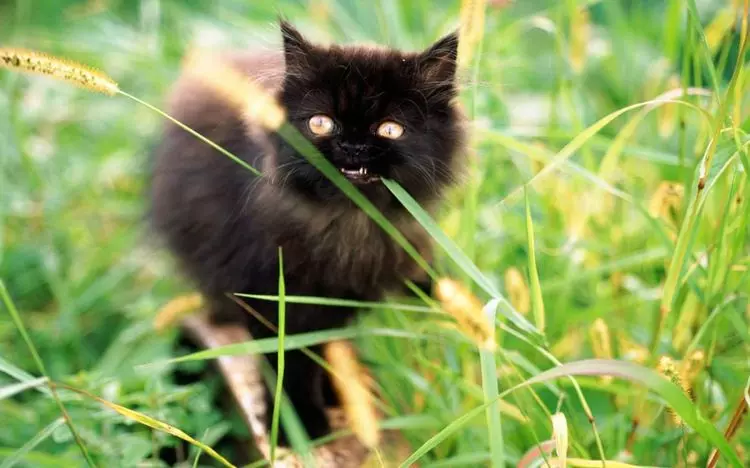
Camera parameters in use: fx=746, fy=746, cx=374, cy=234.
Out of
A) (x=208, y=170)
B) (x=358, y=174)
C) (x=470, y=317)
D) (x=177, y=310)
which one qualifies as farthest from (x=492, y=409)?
(x=177, y=310)

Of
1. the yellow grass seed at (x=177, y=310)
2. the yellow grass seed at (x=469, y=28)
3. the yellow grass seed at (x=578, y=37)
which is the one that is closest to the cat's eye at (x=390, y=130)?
the yellow grass seed at (x=469, y=28)

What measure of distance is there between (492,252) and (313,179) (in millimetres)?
996

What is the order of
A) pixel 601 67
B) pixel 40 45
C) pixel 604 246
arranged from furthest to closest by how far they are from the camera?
pixel 601 67 < pixel 40 45 < pixel 604 246

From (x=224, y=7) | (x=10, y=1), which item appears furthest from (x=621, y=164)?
(x=10, y=1)

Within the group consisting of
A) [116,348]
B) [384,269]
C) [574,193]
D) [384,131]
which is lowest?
[116,348]

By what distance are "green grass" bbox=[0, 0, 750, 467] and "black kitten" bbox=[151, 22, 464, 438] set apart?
15 cm

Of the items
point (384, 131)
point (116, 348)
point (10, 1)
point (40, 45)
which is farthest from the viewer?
point (10, 1)

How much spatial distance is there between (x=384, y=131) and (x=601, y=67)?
88.0 inches

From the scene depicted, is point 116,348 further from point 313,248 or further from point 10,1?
point 10,1

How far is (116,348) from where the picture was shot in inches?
93.6

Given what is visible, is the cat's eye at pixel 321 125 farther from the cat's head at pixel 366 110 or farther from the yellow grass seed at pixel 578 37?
the yellow grass seed at pixel 578 37

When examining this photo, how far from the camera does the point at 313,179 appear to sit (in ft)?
4.84

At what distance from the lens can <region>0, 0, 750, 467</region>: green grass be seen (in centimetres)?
145

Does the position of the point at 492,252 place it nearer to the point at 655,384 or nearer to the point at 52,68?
the point at 655,384
